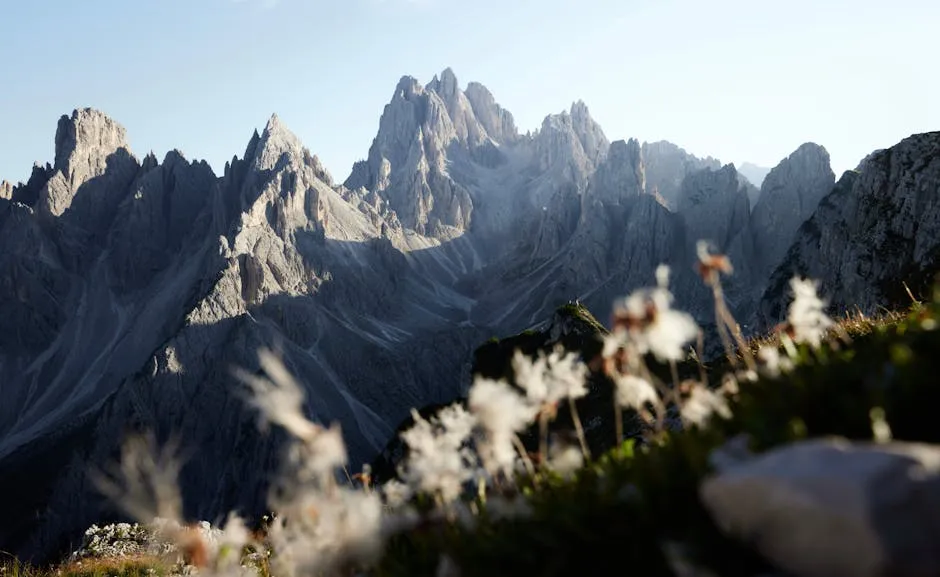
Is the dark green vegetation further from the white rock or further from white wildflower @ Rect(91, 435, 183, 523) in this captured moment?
white wildflower @ Rect(91, 435, 183, 523)

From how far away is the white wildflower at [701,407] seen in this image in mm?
5348

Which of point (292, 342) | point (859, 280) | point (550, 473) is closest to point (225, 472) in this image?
Answer: point (292, 342)

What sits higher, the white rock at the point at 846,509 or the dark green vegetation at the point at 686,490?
the dark green vegetation at the point at 686,490

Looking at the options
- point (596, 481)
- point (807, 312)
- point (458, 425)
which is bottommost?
point (596, 481)

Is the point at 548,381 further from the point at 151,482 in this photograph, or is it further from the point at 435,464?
the point at 151,482

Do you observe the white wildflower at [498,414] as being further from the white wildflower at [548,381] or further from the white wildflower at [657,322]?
the white wildflower at [657,322]

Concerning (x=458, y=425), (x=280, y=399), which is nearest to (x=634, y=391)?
(x=458, y=425)

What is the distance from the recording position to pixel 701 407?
5.44 m

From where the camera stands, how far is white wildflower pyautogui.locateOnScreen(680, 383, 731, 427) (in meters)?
5.35

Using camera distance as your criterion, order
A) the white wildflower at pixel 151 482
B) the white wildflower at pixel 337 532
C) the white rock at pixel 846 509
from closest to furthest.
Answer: the white rock at pixel 846 509 < the white wildflower at pixel 151 482 < the white wildflower at pixel 337 532

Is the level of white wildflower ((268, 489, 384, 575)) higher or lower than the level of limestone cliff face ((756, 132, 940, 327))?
lower

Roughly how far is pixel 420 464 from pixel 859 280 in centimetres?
6250

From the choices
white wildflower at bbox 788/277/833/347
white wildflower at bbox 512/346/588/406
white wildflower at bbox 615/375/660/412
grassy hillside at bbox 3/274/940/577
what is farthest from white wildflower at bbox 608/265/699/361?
white wildflower at bbox 788/277/833/347

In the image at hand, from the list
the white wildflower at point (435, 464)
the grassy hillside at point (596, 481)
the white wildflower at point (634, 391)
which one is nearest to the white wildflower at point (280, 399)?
the grassy hillside at point (596, 481)
